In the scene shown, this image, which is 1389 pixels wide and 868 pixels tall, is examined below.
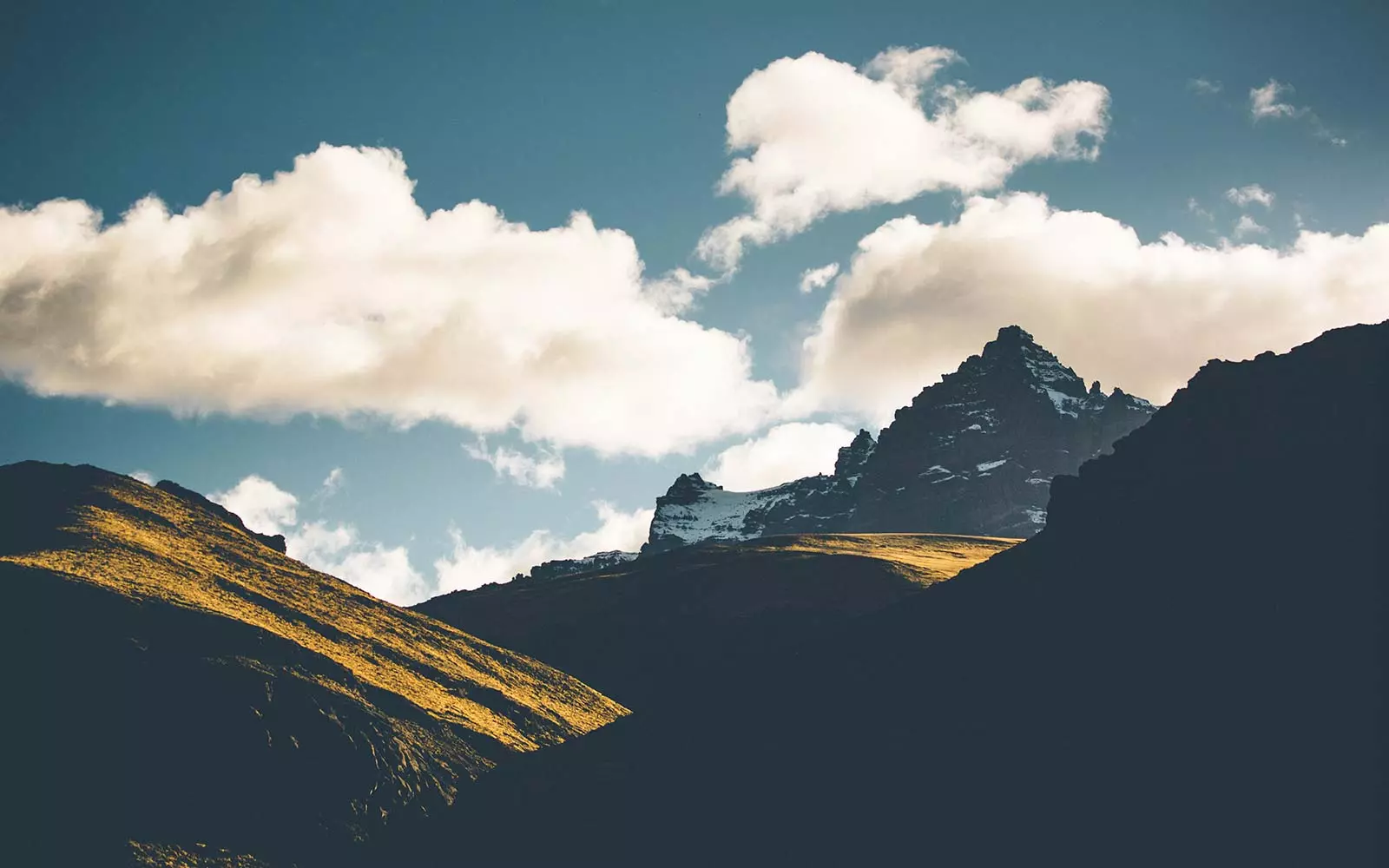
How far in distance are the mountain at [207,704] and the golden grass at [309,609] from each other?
0.32m

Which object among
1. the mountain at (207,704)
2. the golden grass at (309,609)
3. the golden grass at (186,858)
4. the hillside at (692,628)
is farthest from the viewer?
the hillside at (692,628)

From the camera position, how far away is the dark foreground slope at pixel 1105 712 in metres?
62.9

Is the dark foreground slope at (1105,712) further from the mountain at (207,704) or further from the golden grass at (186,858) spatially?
the golden grass at (186,858)

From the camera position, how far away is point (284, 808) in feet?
214

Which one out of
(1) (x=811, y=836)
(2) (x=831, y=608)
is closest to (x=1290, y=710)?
(1) (x=811, y=836)

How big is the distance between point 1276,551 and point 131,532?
90.3 meters

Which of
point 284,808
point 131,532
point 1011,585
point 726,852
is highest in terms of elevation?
point 131,532

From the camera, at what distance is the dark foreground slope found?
206 feet

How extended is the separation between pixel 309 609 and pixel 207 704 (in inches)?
1074

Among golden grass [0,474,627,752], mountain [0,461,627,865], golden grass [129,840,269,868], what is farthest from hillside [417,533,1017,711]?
golden grass [129,840,269,868]

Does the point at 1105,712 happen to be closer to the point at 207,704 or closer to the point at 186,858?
the point at 186,858

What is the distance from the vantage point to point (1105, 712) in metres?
74.5

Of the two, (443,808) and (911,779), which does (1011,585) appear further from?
(443,808)

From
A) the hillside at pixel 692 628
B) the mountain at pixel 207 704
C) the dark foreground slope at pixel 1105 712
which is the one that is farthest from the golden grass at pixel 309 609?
the hillside at pixel 692 628
